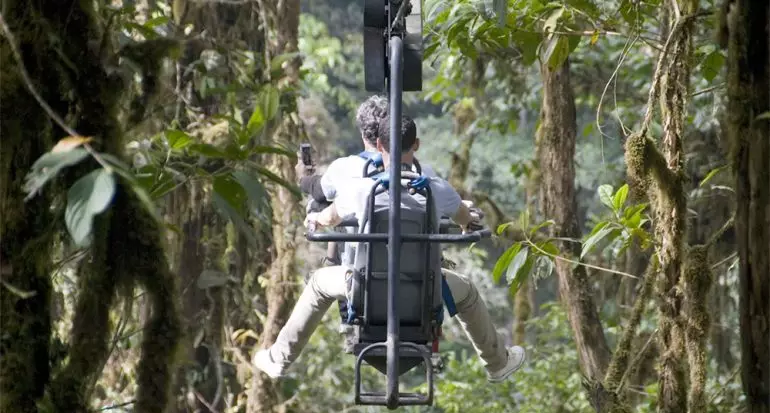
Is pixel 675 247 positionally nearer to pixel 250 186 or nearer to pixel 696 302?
pixel 696 302

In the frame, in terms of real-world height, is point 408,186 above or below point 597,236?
above

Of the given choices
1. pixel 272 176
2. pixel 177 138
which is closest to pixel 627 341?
pixel 272 176

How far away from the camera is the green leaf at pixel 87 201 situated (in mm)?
2078

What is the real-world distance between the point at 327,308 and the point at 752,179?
2688 mm

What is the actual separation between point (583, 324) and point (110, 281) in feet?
14.8

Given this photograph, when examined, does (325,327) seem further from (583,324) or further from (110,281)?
(110,281)

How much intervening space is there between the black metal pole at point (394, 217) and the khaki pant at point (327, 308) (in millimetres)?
940

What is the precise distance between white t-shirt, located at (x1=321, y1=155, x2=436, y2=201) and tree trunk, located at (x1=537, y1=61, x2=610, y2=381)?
2706 mm

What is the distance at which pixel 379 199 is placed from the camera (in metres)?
4.18

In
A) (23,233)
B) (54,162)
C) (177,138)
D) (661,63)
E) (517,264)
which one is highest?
(661,63)

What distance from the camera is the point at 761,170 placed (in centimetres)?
242

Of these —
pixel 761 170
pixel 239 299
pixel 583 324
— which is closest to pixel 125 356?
pixel 239 299

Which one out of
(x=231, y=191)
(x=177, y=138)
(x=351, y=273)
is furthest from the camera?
(x=351, y=273)

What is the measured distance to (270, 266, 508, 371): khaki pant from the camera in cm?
465
